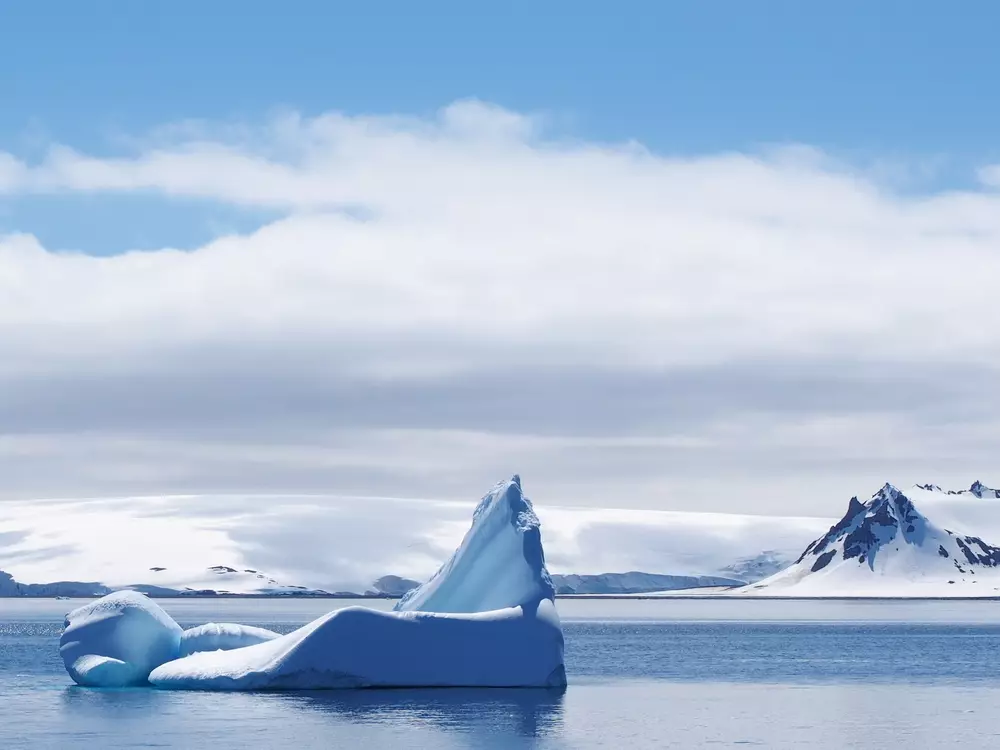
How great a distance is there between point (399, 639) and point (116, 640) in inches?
314

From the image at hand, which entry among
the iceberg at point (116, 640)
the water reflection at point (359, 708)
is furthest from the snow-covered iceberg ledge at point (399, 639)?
the water reflection at point (359, 708)

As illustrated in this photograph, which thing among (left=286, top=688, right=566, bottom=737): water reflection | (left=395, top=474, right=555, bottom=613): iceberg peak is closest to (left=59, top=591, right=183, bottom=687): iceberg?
(left=286, top=688, right=566, bottom=737): water reflection

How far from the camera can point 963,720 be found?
32.2m

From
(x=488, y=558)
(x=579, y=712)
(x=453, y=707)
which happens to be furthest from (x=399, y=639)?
(x=579, y=712)

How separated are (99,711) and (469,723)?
8.36 meters

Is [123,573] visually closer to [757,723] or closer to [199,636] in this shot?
[199,636]

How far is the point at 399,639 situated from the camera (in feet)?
119

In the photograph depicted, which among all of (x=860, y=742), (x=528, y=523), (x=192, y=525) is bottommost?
(x=860, y=742)

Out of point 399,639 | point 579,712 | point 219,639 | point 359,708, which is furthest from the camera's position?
point 219,639

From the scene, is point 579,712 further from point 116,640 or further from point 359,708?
point 116,640

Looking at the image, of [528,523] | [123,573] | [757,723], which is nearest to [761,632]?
[528,523]

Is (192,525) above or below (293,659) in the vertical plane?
above

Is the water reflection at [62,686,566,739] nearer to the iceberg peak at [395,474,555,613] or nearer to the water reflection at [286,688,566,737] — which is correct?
the water reflection at [286,688,566,737]

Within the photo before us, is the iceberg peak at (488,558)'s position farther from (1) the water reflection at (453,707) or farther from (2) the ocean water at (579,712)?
(2) the ocean water at (579,712)
